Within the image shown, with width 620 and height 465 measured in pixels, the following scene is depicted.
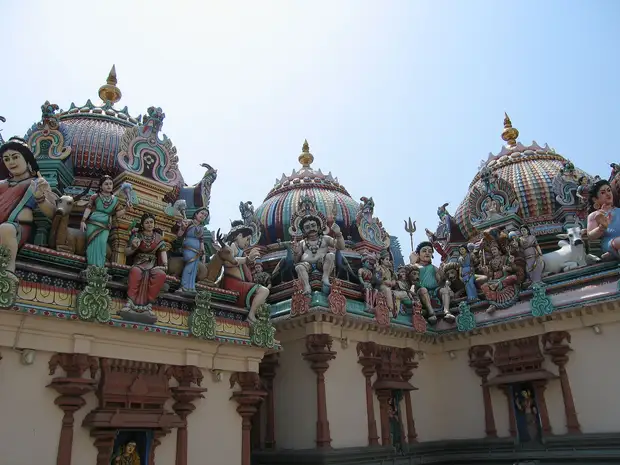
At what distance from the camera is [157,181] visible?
1327cm

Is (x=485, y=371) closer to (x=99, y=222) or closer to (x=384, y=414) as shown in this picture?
(x=384, y=414)

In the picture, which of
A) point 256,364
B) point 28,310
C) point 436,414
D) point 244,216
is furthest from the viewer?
point 244,216

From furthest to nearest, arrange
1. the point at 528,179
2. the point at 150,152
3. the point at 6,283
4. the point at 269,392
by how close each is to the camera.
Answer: the point at 528,179
the point at 269,392
the point at 150,152
the point at 6,283

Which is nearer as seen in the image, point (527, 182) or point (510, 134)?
point (527, 182)

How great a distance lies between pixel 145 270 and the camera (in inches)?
424

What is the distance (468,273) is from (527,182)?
20.6 ft

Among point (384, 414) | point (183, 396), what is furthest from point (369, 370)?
point (183, 396)

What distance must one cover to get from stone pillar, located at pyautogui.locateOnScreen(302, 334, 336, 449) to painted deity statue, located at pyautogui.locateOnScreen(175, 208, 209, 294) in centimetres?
408

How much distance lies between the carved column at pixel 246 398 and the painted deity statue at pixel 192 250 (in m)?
2.33

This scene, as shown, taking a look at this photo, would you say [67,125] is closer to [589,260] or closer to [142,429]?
[142,429]

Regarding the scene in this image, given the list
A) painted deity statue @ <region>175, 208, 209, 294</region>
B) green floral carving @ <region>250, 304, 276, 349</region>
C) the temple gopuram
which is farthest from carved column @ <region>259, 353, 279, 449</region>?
painted deity statue @ <region>175, 208, 209, 294</region>

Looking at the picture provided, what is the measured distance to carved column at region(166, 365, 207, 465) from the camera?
10758 millimetres

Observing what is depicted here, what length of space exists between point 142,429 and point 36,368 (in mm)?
2363

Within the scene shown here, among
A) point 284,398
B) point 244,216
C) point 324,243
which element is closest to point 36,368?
point 284,398
